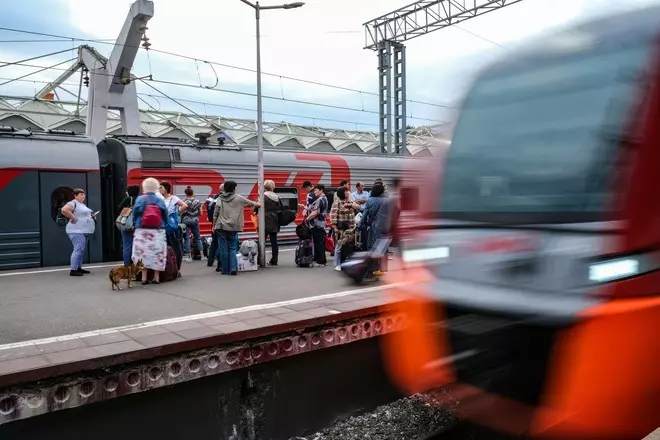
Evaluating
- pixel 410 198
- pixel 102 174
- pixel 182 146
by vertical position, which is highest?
pixel 182 146

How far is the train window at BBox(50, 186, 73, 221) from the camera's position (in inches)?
385

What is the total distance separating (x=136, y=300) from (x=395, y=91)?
18.8 meters

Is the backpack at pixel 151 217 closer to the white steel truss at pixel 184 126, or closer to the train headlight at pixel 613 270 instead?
the train headlight at pixel 613 270

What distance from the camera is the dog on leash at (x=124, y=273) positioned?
7.16 metres

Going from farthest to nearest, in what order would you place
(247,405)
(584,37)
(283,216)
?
(283,216)
(247,405)
(584,37)

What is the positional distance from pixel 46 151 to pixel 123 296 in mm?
4555

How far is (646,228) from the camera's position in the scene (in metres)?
2.91

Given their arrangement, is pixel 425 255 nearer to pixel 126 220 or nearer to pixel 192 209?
pixel 126 220

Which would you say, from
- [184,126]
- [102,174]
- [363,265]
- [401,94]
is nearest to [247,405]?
[363,265]

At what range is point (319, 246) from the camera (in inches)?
380

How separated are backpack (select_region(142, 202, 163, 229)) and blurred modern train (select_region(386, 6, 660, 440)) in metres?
4.83

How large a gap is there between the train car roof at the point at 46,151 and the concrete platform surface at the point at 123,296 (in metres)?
1.98

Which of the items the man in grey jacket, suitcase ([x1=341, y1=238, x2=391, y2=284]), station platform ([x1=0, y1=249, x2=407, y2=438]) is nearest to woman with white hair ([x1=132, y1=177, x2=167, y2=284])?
station platform ([x1=0, y1=249, x2=407, y2=438])

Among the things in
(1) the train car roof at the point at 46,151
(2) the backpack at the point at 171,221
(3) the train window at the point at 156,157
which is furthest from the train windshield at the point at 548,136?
(3) the train window at the point at 156,157
